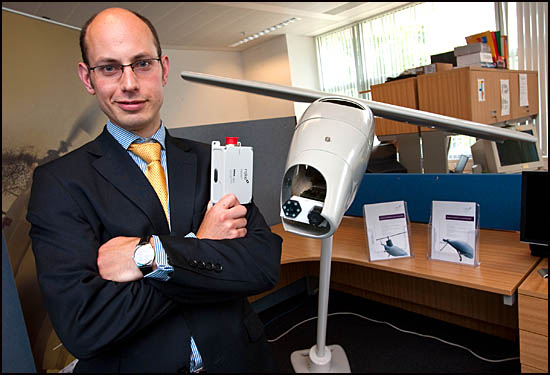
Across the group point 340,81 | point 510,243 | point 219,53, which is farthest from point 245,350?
point 219,53

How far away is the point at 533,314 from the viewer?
149 cm

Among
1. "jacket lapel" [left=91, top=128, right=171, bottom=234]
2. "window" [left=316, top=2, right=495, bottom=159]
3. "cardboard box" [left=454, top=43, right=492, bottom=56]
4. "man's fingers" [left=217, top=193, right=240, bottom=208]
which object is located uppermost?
"window" [left=316, top=2, right=495, bottom=159]

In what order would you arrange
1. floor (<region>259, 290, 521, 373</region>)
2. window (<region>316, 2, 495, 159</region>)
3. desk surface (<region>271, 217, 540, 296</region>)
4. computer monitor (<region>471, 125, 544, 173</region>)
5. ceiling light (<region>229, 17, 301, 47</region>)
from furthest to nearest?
1. ceiling light (<region>229, 17, 301, 47</region>)
2. window (<region>316, 2, 495, 159</region>)
3. computer monitor (<region>471, 125, 544, 173</region>)
4. floor (<region>259, 290, 521, 373</region>)
5. desk surface (<region>271, 217, 540, 296</region>)

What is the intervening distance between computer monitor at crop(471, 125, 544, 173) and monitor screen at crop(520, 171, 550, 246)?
1.28 meters

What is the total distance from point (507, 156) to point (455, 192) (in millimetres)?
1058

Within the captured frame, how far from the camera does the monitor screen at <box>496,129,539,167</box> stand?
9.67 feet

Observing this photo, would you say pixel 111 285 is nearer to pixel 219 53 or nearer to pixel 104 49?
pixel 104 49

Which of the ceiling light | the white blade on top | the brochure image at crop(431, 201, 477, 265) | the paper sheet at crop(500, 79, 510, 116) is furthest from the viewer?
the ceiling light

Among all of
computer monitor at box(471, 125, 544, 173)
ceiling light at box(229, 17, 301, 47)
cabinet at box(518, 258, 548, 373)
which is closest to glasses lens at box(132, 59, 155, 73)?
cabinet at box(518, 258, 548, 373)

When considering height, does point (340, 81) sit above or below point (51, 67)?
above

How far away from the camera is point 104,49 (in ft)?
2.89

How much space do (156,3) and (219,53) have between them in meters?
3.84

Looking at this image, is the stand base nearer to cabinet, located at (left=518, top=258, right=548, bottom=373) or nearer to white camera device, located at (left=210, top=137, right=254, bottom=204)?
white camera device, located at (left=210, top=137, right=254, bottom=204)

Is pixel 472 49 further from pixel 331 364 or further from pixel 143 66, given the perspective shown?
pixel 143 66
